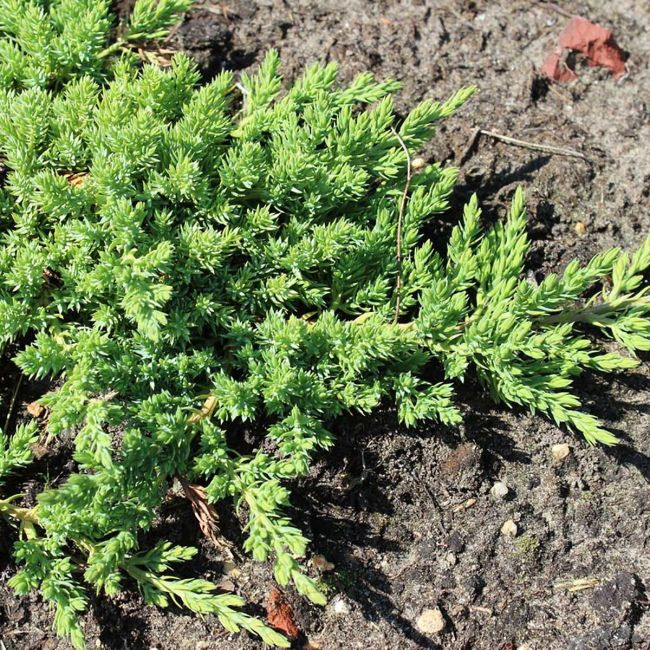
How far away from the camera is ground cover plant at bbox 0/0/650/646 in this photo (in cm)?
258

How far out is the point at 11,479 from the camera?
2920mm

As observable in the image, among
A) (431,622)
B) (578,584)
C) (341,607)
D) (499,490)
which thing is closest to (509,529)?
(499,490)

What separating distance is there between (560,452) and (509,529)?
0.37 m

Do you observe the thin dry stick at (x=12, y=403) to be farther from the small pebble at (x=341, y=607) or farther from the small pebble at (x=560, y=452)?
the small pebble at (x=560, y=452)

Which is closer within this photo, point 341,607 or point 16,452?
point 16,452

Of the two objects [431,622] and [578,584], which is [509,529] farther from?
[431,622]

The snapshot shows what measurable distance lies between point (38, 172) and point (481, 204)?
1.87 m

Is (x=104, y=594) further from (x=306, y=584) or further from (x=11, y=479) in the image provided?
(x=306, y=584)

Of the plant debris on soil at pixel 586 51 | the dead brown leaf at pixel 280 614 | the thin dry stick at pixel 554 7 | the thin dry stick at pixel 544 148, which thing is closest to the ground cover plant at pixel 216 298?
the dead brown leaf at pixel 280 614

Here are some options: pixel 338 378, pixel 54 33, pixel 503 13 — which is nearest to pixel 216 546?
pixel 338 378

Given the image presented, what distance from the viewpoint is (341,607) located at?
281cm

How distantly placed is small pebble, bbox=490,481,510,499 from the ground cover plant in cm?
38

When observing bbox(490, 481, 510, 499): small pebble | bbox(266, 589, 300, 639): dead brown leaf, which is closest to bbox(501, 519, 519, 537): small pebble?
bbox(490, 481, 510, 499): small pebble

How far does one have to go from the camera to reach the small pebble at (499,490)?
3.00m
